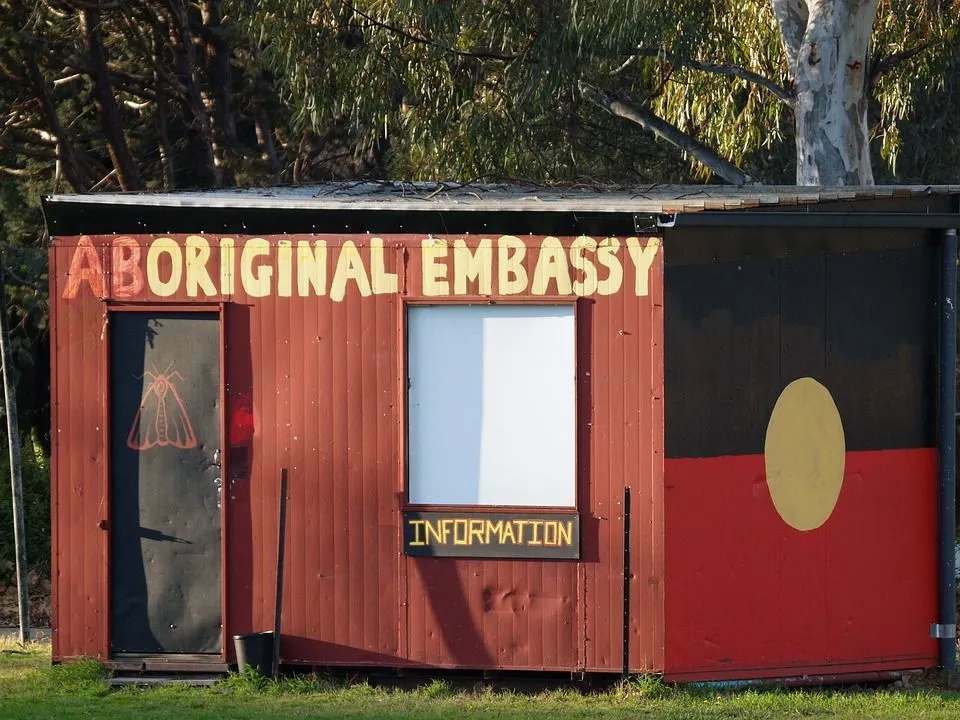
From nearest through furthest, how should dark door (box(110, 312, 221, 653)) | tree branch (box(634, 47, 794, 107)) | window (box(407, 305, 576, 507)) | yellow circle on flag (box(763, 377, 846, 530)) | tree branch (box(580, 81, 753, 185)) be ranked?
window (box(407, 305, 576, 507))
yellow circle on flag (box(763, 377, 846, 530))
dark door (box(110, 312, 221, 653))
tree branch (box(634, 47, 794, 107))
tree branch (box(580, 81, 753, 185))

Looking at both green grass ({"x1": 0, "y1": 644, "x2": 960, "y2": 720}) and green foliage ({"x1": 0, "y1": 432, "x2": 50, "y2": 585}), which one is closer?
green grass ({"x1": 0, "y1": 644, "x2": 960, "y2": 720})

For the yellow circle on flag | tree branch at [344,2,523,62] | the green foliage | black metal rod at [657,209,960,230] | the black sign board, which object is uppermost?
tree branch at [344,2,523,62]

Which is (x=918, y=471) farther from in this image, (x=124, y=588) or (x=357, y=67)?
(x=357, y=67)

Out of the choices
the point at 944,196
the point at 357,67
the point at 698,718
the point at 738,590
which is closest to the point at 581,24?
the point at 357,67

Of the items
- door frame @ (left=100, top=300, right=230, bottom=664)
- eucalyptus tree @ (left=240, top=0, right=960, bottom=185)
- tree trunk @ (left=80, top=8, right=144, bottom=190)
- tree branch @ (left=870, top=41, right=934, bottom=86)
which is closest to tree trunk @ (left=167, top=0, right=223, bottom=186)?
tree trunk @ (left=80, top=8, right=144, bottom=190)

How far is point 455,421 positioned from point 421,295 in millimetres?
804

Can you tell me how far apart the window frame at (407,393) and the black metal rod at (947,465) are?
2.50 metres

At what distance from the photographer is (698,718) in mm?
8141

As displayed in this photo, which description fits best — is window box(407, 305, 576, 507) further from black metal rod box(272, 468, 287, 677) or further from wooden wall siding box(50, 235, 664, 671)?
black metal rod box(272, 468, 287, 677)

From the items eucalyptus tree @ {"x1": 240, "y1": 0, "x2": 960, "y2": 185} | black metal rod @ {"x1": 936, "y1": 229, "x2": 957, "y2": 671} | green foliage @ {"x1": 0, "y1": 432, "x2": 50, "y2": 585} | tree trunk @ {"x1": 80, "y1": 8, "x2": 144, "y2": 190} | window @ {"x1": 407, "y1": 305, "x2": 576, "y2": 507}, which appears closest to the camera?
window @ {"x1": 407, "y1": 305, "x2": 576, "y2": 507}

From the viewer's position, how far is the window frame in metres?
8.96

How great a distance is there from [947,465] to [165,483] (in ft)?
16.5

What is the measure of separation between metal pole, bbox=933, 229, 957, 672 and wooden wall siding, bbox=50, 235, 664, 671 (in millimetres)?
2057

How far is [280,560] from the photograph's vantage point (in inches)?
360
